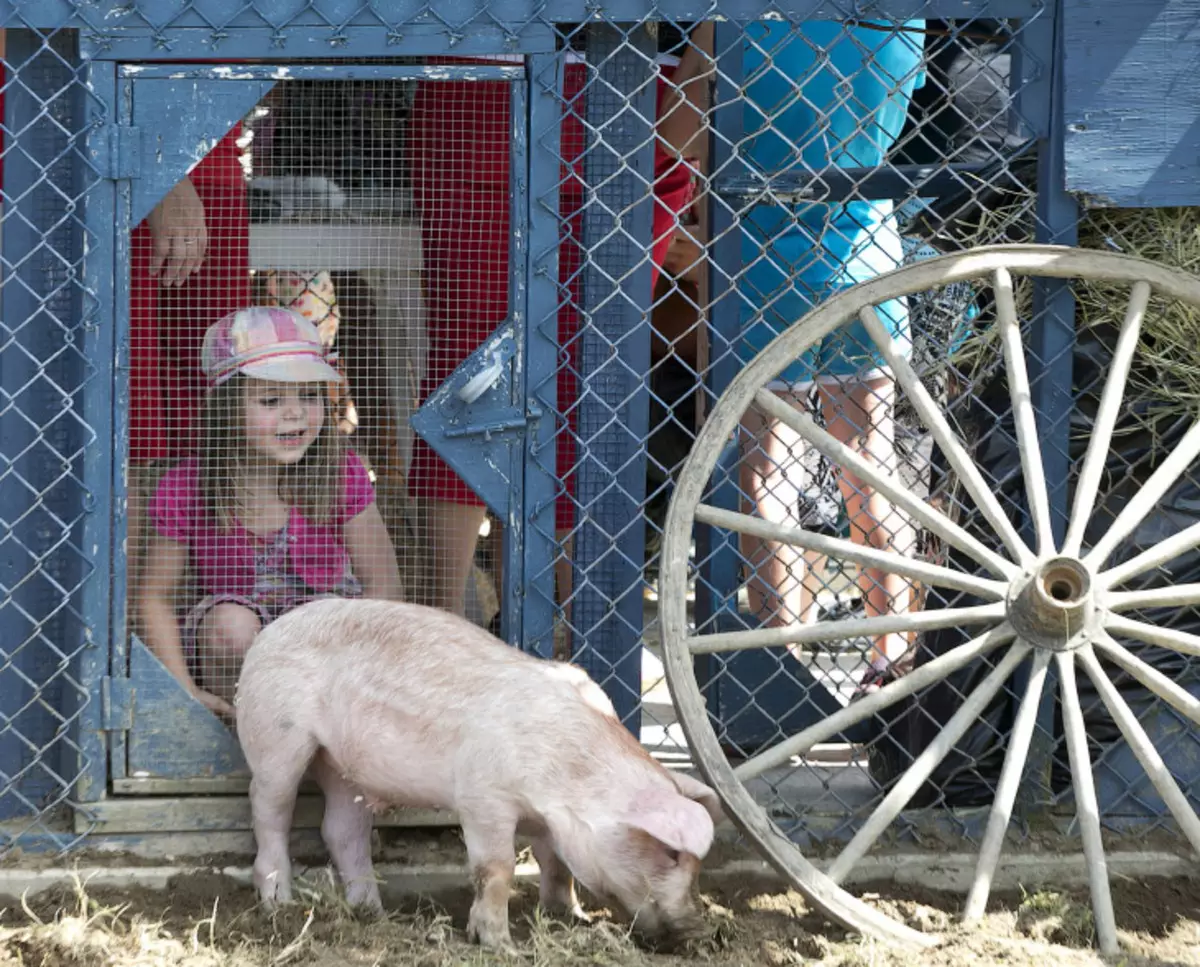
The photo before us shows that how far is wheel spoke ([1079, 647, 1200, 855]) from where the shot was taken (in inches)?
127

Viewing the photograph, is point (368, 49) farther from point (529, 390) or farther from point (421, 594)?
point (421, 594)

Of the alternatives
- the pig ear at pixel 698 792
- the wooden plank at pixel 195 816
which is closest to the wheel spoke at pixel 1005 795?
the pig ear at pixel 698 792

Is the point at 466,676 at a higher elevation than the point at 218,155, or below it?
below

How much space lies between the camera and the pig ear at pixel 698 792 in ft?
10.5

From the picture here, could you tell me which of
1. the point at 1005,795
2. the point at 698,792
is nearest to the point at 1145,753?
the point at 1005,795

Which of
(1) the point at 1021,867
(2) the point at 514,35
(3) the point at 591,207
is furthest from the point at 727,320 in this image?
(1) the point at 1021,867

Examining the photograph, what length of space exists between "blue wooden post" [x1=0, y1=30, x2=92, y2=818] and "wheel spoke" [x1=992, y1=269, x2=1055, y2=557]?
2.12 metres

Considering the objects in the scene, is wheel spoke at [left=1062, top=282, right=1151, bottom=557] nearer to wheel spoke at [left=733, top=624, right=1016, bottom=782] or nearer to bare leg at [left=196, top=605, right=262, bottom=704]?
wheel spoke at [left=733, top=624, right=1016, bottom=782]

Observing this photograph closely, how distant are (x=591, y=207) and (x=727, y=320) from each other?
59 centimetres

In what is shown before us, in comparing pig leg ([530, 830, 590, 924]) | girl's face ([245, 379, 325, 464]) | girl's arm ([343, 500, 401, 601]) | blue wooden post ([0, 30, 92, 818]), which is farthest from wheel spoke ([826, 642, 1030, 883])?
blue wooden post ([0, 30, 92, 818])

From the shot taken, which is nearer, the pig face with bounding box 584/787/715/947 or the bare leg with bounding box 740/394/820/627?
the pig face with bounding box 584/787/715/947

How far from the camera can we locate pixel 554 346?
12.0ft

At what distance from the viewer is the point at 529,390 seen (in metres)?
3.65

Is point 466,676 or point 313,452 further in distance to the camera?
point 313,452
